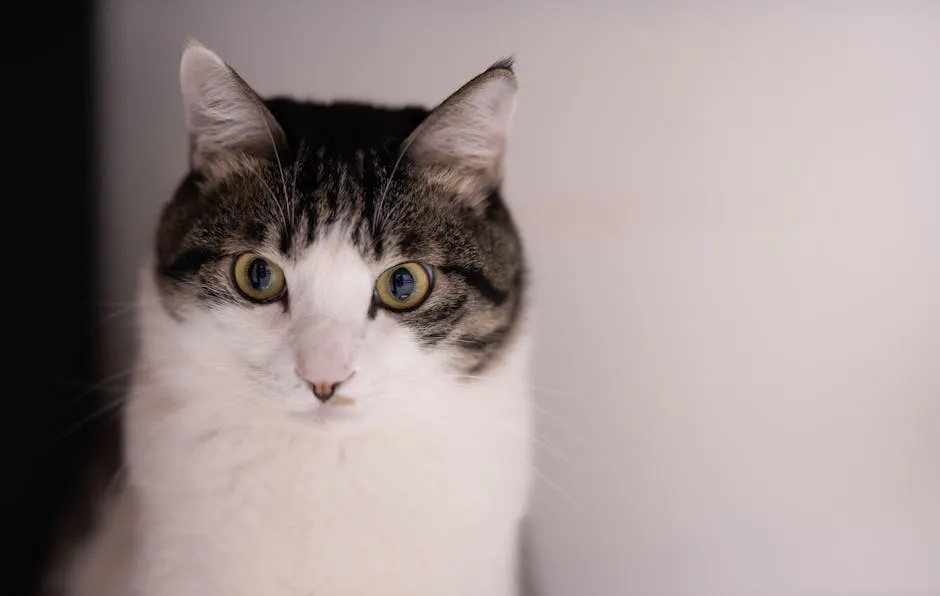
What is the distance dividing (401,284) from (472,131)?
0.21 metres

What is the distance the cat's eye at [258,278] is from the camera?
3.08 feet

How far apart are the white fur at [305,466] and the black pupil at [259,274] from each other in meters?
0.03

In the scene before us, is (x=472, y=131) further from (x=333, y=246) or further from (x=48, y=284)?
(x=48, y=284)

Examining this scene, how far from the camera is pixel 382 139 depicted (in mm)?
1008

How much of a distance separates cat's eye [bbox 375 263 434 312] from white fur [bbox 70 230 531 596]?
0.06ft

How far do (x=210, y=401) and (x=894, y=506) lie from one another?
107 centimetres

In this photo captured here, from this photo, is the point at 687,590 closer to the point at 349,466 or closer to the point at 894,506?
the point at 894,506

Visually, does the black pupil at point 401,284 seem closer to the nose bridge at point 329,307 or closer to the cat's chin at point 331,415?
the nose bridge at point 329,307

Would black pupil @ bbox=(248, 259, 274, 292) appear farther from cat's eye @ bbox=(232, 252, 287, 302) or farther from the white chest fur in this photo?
the white chest fur

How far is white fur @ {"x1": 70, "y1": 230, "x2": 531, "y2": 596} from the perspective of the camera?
918 mm

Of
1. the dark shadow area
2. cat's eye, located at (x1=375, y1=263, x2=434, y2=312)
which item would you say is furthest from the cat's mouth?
the dark shadow area

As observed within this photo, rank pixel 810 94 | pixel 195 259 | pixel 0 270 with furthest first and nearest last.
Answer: pixel 810 94, pixel 0 270, pixel 195 259

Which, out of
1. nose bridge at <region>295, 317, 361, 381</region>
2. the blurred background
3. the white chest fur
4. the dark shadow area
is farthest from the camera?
the blurred background

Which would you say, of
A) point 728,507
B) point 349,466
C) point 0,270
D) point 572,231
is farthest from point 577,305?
point 0,270
